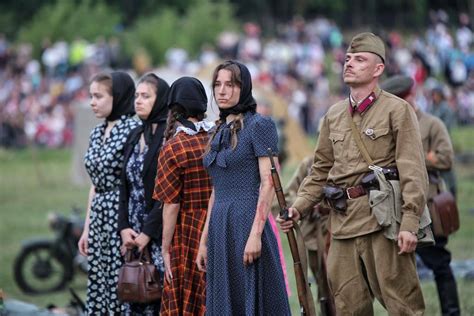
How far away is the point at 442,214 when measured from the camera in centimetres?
889

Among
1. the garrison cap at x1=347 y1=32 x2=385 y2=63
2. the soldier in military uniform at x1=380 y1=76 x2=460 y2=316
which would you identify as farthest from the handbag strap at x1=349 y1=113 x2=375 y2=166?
the soldier in military uniform at x1=380 y1=76 x2=460 y2=316

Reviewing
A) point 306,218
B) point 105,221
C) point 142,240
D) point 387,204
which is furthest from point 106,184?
point 387,204

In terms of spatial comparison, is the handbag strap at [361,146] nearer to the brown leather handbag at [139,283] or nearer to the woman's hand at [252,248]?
the woman's hand at [252,248]

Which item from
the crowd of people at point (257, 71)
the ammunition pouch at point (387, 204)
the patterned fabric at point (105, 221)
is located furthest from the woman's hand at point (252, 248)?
the crowd of people at point (257, 71)

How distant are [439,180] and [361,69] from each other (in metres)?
2.49

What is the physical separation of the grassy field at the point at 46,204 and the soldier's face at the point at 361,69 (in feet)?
10.8

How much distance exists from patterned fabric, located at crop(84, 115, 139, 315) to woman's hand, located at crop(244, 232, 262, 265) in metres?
1.64

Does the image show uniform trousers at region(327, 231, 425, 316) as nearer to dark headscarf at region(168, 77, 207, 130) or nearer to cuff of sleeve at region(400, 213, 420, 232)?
cuff of sleeve at region(400, 213, 420, 232)

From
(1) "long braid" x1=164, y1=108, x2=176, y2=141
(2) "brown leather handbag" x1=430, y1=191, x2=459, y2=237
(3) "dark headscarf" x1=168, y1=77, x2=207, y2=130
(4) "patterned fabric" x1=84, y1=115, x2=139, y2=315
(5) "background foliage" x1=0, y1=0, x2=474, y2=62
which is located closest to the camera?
(3) "dark headscarf" x1=168, y1=77, x2=207, y2=130

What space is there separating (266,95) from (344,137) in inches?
724

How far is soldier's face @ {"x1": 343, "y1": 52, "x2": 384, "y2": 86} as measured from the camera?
7.09 m

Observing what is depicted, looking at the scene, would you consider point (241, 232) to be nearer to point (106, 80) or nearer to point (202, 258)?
point (202, 258)

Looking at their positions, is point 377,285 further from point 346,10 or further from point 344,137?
point 346,10

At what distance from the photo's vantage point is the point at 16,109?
33094 mm
